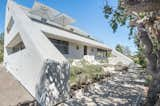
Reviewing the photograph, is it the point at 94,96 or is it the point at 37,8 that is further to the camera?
the point at 37,8

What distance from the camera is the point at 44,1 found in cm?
2214

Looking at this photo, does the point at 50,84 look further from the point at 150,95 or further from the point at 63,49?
the point at 63,49

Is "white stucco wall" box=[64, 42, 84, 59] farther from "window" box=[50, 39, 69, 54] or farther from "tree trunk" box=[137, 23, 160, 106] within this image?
"tree trunk" box=[137, 23, 160, 106]

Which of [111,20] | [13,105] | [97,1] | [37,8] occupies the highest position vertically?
[37,8]

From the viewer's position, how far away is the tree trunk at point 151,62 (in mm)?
6031

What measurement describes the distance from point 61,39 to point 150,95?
528 inches

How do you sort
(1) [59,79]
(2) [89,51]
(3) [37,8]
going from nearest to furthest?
(1) [59,79], (3) [37,8], (2) [89,51]

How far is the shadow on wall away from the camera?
7988 mm

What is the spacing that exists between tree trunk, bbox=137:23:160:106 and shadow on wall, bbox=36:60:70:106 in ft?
13.8

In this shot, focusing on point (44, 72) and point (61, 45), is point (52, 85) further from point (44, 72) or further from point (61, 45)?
point (61, 45)

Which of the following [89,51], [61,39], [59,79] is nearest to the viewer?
[59,79]

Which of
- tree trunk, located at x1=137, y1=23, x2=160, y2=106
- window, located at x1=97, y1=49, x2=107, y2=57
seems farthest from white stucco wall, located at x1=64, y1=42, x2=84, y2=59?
tree trunk, located at x1=137, y1=23, x2=160, y2=106

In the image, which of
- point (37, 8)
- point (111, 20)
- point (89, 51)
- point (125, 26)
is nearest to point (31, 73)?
point (111, 20)

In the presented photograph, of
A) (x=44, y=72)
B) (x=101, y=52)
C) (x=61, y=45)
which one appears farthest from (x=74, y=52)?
(x=44, y=72)
